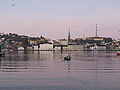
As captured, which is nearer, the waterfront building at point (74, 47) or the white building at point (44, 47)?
the white building at point (44, 47)

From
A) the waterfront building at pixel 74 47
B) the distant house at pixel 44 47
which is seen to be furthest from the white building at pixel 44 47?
the waterfront building at pixel 74 47

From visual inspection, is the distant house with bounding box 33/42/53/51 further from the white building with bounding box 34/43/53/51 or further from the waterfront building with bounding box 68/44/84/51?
the waterfront building with bounding box 68/44/84/51

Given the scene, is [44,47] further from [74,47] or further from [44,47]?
[74,47]

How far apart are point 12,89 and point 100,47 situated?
578ft

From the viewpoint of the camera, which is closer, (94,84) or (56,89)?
(56,89)

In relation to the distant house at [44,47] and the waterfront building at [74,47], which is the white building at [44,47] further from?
the waterfront building at [74,47]

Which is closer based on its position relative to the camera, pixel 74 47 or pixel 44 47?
pixel 44 47

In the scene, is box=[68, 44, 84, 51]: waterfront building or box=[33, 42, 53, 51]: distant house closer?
box=[33, 42, 53, 51]: distant house

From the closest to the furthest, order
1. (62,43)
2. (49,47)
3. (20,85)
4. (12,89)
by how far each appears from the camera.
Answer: (12,89), (20,85), (49,47), (62,43)

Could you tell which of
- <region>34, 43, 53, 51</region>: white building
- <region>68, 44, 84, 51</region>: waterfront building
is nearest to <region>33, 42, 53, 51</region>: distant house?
<region>34, 43, 53, 51</region>: white building

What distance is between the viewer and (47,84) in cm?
1911

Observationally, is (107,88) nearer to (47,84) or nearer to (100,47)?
(47,84)

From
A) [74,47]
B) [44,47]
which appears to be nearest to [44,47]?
[44,47]

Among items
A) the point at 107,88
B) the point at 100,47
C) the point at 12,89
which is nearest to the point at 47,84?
the point at 12,89
